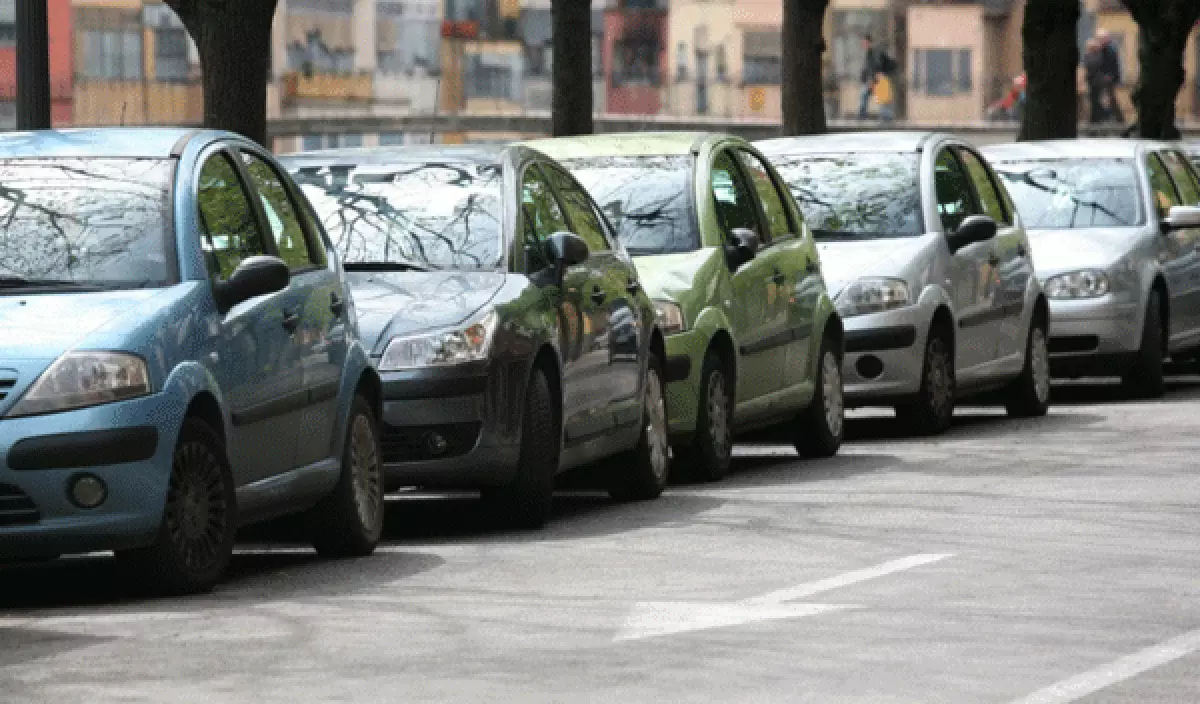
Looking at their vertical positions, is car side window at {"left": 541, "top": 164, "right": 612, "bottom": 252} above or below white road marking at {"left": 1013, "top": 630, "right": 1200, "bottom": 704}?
above

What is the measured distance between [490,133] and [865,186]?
32485mm

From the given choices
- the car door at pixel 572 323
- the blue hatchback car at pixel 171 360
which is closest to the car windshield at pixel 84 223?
the blue hatchback car at pixel 171 360

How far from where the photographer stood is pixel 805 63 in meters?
30.6

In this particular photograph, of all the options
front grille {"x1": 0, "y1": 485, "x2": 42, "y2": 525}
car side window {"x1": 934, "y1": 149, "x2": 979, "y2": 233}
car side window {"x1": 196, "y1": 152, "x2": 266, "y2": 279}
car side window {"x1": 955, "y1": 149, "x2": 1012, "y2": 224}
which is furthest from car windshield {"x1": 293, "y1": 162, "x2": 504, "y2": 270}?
car side window {"x1": 955, "y1": 149, "x2": 1012, "y2": 224}

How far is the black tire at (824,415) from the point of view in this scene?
16969 millimetres

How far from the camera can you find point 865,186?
1886cm

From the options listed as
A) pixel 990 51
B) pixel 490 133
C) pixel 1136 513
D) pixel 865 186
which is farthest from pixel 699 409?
pixel 990 51

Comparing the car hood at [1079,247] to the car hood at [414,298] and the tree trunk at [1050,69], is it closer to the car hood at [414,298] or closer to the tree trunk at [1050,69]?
the car hood at [414,298]

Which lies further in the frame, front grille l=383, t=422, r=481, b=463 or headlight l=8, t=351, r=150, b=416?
front grille l=383, t=422, r=481, b=463

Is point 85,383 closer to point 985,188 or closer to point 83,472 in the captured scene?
point 83,472

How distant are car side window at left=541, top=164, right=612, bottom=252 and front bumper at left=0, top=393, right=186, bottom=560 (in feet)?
13.8

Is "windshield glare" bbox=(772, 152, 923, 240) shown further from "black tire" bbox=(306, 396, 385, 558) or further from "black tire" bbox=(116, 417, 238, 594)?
"black tire" bbox=(116, 417, 238, 594)

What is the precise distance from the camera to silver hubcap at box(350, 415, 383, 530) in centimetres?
1198

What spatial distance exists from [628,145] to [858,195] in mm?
2752
